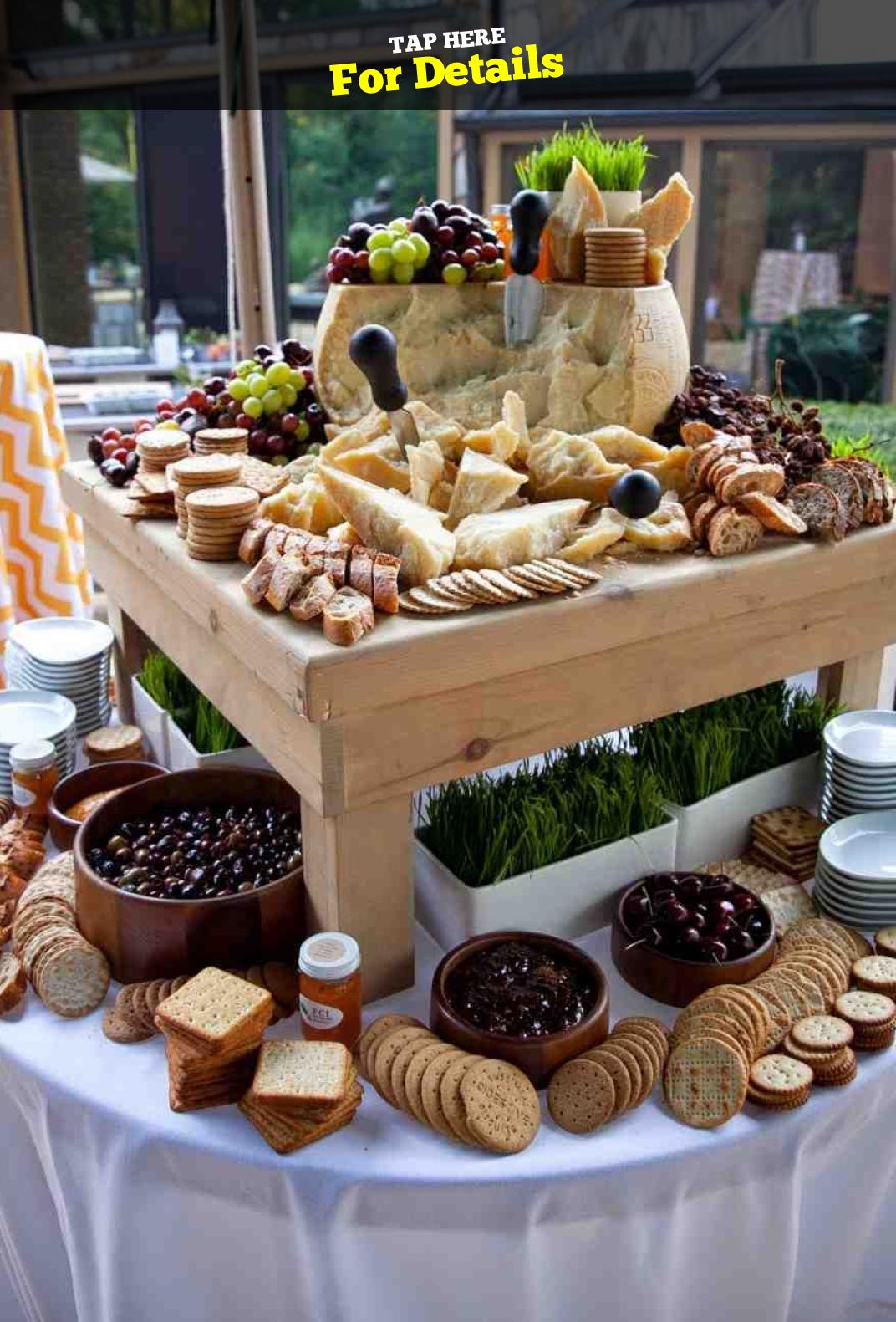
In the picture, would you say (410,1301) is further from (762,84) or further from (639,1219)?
(762,84)

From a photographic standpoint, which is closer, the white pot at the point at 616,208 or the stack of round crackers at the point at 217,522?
the stack of round crackers at the point at 217,522

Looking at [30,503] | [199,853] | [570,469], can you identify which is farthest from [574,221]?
[30,503]

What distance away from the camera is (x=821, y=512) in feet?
5.05

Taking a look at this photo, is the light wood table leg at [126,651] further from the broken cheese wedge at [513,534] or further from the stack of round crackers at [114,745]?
the broken cheese wedge at [513,534]

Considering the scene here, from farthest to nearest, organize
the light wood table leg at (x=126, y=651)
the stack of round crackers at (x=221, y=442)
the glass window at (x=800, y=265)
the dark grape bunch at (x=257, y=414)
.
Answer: the glass window at (x=800, y=265)
the light wood table leg at (x=126, y=651)
the dark grape bunch at (x=257, y=414)
the stack of round crackers at (x=221, y=442)

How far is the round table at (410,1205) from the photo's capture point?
1143mm

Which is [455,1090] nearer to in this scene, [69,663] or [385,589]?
[385,589]

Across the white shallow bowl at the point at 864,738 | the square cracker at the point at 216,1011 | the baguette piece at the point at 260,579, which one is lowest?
the square cracker at the point at 216,1011

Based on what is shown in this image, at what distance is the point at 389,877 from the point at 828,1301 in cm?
73

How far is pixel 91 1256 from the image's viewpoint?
4.22 feet

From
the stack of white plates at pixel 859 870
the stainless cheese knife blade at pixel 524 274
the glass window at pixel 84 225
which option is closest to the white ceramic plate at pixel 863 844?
the stack of white plates at pixel 859 870

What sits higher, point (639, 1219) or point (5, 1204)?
point (639, 1219)

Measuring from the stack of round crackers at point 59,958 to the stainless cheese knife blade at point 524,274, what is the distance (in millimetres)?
1018

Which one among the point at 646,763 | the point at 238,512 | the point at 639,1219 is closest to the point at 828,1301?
the point at 639,1219
